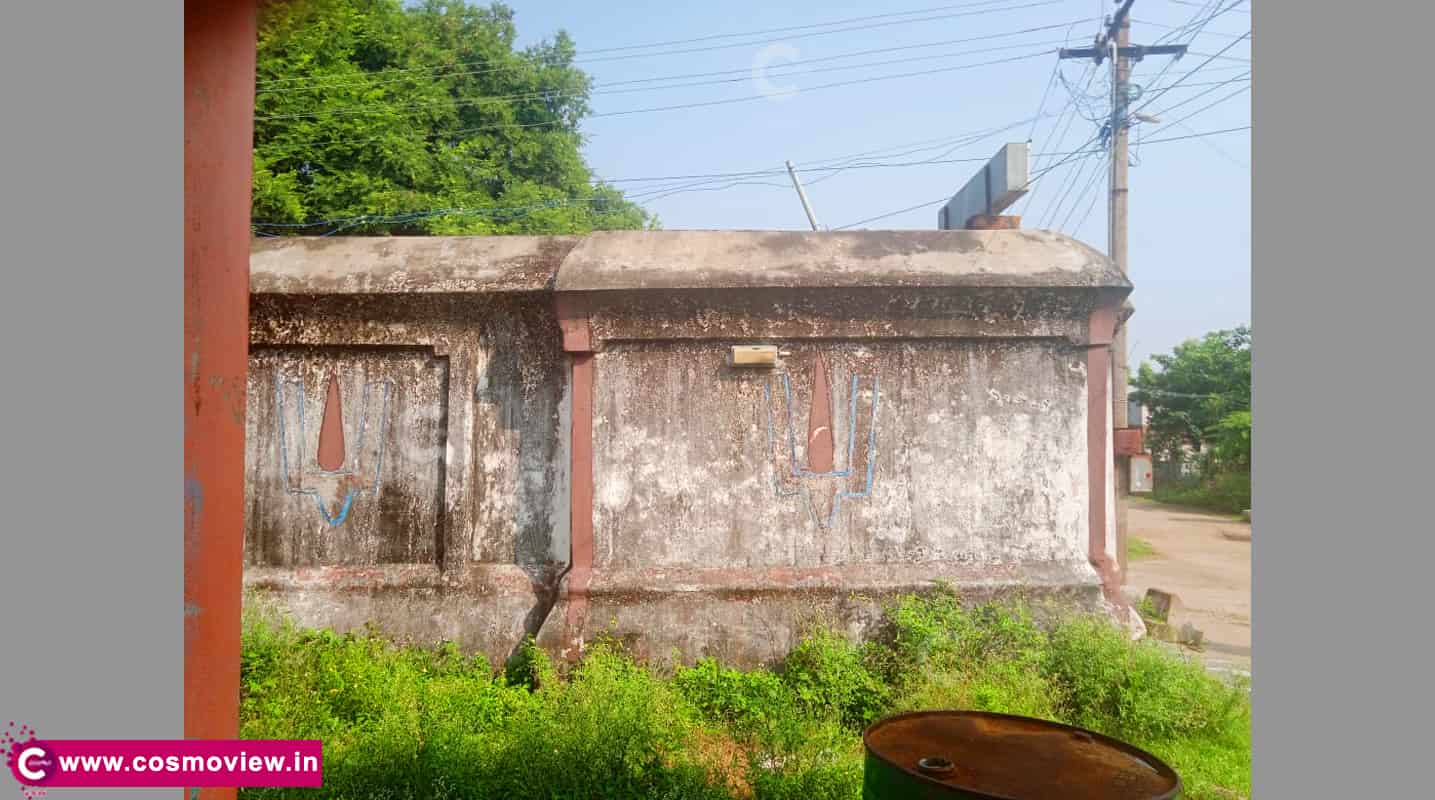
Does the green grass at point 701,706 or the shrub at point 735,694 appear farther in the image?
the shrub at point 735,694

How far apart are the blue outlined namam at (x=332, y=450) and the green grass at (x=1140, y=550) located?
13997 mm

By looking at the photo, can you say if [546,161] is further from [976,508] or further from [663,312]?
[976,508]

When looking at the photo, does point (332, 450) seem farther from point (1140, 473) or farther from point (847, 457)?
point (1140, 473)

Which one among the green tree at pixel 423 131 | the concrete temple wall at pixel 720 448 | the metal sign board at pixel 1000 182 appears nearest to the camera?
the concrete temple wall at pixel 720 448

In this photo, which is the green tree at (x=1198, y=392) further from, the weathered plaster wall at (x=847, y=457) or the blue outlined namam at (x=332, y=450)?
the blue outlined namam at (x=332, y=450)

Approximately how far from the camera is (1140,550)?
16.5 meters

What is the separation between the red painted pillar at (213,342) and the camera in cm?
261

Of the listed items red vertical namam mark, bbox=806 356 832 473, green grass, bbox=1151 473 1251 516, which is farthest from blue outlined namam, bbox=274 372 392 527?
green grass, bbox=1151 473 1251 516

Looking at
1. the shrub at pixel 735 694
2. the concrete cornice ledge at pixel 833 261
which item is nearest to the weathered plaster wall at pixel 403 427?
the concrete cornice ledge at pixel 833 261

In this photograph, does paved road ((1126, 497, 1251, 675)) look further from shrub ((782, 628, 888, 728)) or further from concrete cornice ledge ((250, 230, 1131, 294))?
concrete cornice ledge ((250, 230, 1131, 294))

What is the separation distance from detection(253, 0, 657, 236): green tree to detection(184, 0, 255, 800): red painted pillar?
423 inches

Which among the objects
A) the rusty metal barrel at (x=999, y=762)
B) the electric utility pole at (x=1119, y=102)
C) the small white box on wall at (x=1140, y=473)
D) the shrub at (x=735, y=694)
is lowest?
the shrub at (x=735, y=694)

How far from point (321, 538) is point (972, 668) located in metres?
4.66

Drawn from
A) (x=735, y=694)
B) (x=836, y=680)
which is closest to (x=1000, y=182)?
(x=836, y=680)
